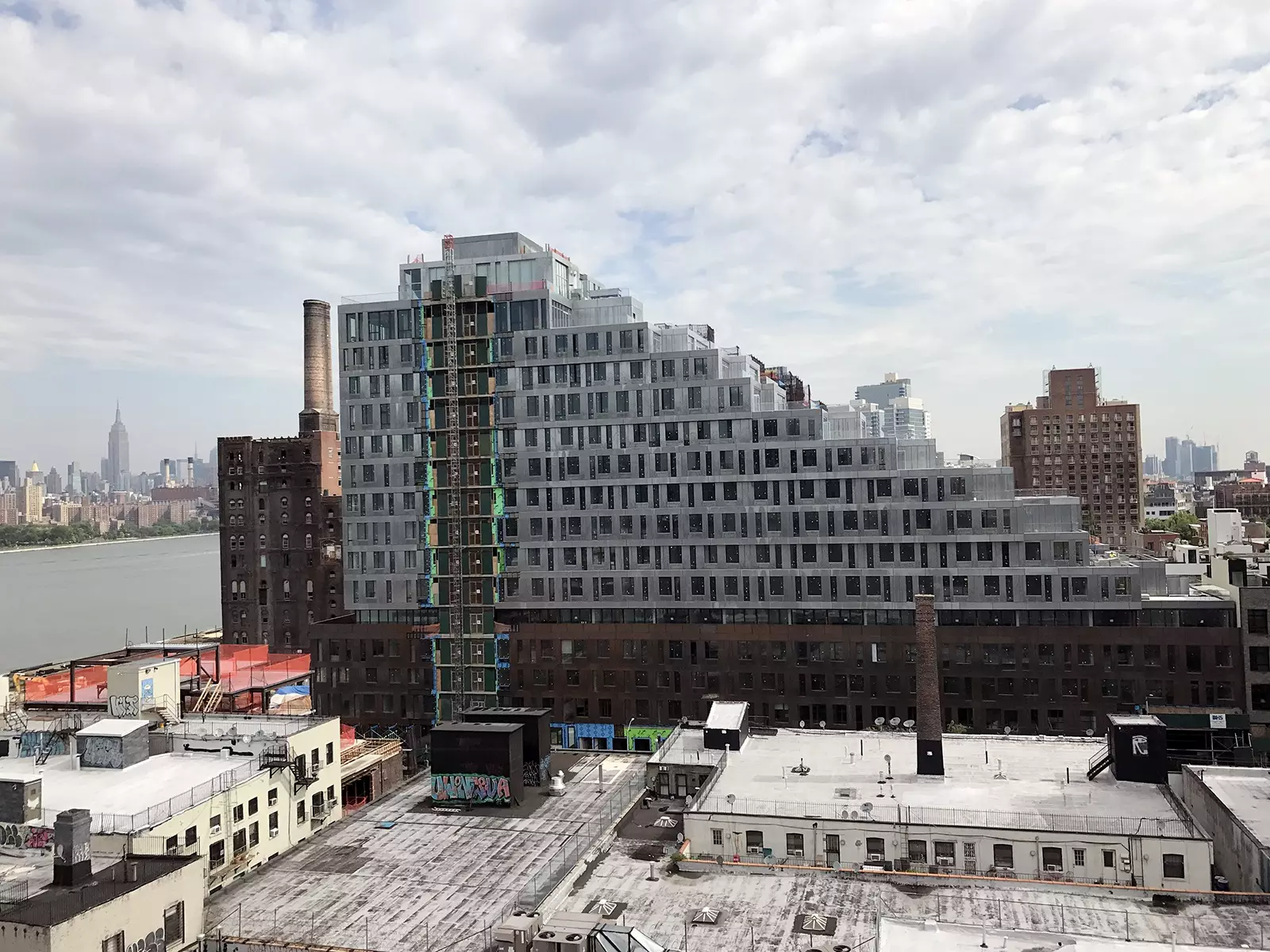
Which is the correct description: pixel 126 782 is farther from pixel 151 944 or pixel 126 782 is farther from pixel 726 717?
pixel 726 717

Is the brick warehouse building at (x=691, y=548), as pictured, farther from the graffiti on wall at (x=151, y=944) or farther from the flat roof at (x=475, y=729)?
the graffiti on wall at (x=151, y=944)

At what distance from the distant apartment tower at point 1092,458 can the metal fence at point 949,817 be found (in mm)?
154858

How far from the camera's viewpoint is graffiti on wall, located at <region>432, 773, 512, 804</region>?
5228cm

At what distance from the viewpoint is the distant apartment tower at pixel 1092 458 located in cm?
18825

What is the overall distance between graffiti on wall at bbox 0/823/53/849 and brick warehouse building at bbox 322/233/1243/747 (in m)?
43.5

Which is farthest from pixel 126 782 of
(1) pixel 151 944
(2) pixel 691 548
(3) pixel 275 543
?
(3) pixel 275 543

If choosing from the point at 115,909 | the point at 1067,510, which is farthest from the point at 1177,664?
the point at 115,909

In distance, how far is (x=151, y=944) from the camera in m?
33.0

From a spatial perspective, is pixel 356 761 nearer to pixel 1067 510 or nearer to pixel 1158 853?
pixel 1158 853

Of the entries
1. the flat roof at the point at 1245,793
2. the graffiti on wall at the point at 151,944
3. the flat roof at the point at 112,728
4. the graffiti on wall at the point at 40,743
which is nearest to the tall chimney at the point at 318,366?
the graffiti on wall at the point at 40,743

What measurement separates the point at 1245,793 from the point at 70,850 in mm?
49611

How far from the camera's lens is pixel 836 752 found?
55375 millimetres

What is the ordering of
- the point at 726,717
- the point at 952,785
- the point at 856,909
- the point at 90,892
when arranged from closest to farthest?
the point at 90,892 → the point at 856,909 → the point at 952,785 → the point at 726,717

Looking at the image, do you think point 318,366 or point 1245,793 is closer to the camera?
point 1245,793
